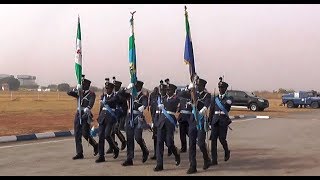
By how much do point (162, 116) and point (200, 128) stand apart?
3.01 ft

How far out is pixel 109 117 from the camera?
10688mm

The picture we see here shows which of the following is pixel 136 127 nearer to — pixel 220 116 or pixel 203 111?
pixel 203 111

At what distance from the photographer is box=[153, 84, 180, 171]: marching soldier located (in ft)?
31.3

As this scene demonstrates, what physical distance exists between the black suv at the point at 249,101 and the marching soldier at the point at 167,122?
91.8 feet

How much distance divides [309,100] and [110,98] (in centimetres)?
3874

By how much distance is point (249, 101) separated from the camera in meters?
37.8

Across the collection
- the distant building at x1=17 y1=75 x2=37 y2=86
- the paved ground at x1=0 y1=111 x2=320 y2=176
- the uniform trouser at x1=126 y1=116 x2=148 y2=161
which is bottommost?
the paved ground at x1=0 y1=111 x2=320 y2=176

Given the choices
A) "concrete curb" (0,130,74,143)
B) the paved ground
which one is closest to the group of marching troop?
the paved ground

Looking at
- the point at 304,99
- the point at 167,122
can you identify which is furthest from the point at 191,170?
the point at 304,99

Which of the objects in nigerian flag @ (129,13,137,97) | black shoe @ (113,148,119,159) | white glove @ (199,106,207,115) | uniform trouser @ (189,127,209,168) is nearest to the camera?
uniform trouser @ (189,127,209,168)

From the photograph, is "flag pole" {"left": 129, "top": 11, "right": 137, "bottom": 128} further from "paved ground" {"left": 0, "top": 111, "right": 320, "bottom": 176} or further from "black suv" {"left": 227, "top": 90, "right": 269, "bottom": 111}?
"black suv" {"left": 227, "top": 90, "right": 269, "bottom": 111}

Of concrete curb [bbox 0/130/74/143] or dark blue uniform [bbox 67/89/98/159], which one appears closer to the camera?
dark blue uniform [bbox 67/89/98/159]

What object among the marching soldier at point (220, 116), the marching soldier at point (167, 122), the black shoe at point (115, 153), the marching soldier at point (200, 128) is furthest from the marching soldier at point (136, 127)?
the marching soldier at point (220, 116)
